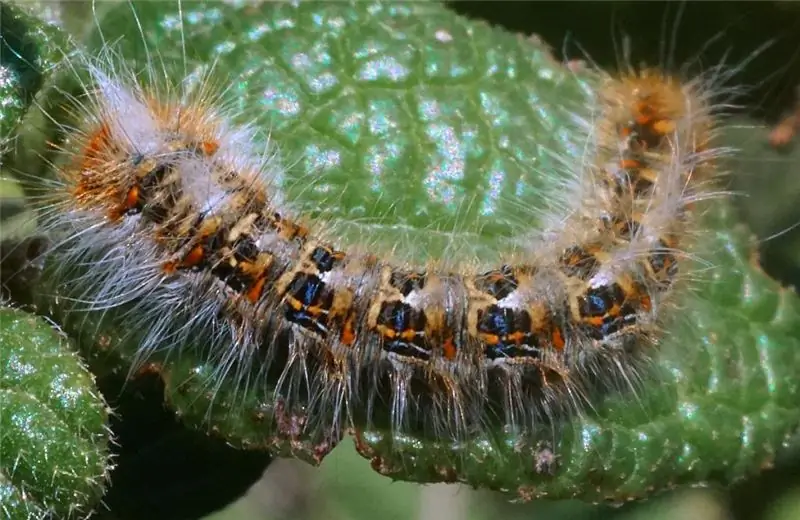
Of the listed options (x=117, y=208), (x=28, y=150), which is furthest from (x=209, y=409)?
(x=28, y=150)

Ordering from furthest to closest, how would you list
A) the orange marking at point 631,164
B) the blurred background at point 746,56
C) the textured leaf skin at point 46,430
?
the blurred background at point 746,56 → the orange marking at point 631,164 → the textured leaf skin at point 46,430

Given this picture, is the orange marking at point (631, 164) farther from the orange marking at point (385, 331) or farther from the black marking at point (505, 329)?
the orange marking at point (385, 331)

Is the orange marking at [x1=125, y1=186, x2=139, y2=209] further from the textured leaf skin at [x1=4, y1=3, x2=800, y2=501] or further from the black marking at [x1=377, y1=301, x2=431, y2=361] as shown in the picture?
the black marking at [x1=377, y1=301, x2=431, y2=361]

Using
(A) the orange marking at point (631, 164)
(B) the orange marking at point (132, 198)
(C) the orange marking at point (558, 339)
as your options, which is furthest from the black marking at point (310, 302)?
(A) the orange marking at point (631, 164)

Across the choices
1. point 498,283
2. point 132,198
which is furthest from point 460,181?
point 132,198

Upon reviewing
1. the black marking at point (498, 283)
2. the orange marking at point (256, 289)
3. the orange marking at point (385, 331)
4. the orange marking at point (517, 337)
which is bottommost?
the orange marking at point (256, 289)

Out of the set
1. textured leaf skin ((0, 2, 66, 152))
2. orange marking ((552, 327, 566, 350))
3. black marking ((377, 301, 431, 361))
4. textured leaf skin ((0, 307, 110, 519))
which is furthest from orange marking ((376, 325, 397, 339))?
textured leaf skin ((0, 2, 66, 152))

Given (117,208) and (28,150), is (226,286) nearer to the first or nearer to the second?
(117,208)

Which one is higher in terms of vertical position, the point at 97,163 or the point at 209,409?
the point at 97,163
